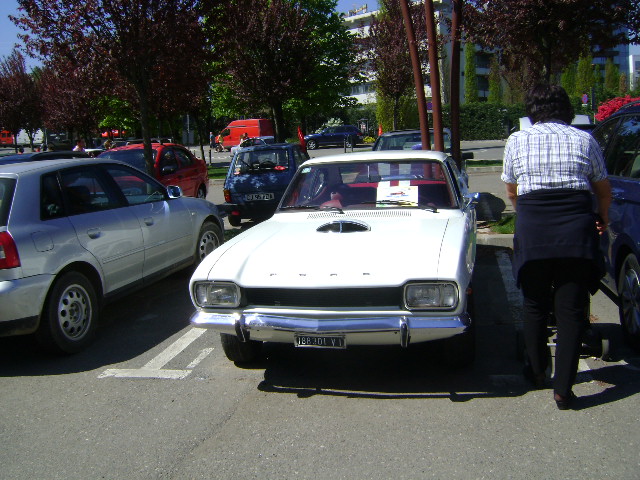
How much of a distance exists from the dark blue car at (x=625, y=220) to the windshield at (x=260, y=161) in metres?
7.42

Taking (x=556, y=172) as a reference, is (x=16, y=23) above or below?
above

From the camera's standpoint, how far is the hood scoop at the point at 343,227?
15.9 feet

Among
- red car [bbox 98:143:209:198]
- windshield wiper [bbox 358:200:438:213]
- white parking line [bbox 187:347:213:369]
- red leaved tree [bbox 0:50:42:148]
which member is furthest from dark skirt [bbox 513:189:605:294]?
red leaved tree [bbox 0:50:42:148]

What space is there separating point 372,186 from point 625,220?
206 centimetres

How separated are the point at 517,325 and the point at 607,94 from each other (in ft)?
166

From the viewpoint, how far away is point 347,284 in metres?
3.95

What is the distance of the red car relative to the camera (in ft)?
42.3

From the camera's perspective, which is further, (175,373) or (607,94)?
(607,94)

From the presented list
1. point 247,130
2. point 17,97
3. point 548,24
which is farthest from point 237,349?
point 247,130

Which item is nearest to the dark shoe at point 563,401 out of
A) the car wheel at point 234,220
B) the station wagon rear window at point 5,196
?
the station wagon rear window at point 5,196

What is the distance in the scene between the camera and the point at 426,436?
3.63 m

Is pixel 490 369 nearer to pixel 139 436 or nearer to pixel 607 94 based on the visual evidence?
pixel 139 436

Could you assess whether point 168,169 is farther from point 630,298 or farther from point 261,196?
point 630,298

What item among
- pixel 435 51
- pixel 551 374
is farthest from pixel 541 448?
pixel 435 51
